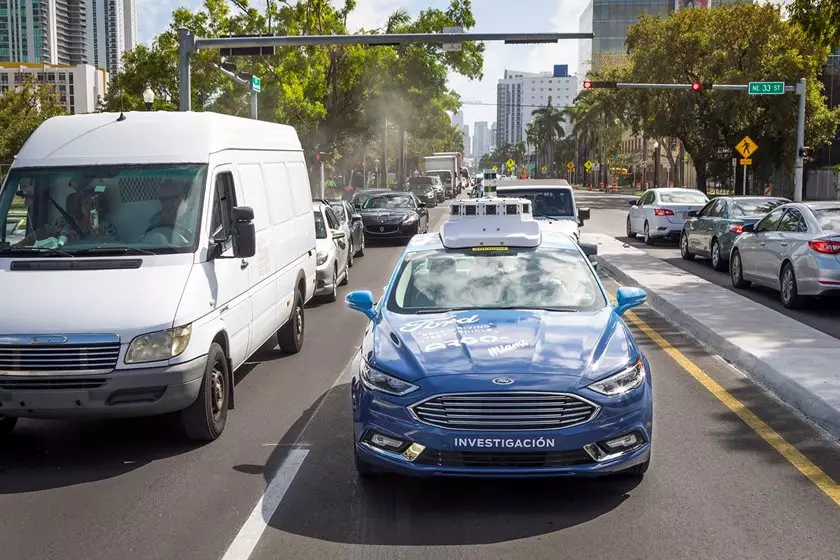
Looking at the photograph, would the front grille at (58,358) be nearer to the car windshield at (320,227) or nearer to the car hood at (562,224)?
the car windshield at (320,227)

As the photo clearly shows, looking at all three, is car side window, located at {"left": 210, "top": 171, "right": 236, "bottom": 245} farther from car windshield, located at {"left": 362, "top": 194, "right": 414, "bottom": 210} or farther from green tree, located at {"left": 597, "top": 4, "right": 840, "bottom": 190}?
green tree, located at {"left": 597, "top": 4, "right": 840, "bottom": 190}

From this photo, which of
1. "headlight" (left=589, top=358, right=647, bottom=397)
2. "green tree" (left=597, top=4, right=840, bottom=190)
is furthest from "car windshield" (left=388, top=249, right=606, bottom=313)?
"green tree" (left=597, top=4, right=840, bottom=190)

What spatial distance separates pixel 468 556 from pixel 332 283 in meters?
10.9

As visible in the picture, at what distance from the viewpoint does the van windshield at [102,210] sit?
7.61 m

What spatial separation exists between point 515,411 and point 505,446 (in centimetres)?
20

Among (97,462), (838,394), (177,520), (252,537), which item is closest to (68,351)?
(97,462)

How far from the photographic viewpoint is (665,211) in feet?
88.3

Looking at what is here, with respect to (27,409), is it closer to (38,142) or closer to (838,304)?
(38,142)

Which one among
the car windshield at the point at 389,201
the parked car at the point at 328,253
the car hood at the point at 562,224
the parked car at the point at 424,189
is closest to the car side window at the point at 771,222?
the car hood at the point at 562,224

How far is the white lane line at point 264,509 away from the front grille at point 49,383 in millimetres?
1323

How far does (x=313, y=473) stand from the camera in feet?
21.5

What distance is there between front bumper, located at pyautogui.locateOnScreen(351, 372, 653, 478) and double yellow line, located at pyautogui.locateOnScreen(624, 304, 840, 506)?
132 cm

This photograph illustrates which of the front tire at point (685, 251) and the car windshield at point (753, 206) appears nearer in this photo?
the car windshield at point (753, 206)

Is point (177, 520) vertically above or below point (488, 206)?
below
